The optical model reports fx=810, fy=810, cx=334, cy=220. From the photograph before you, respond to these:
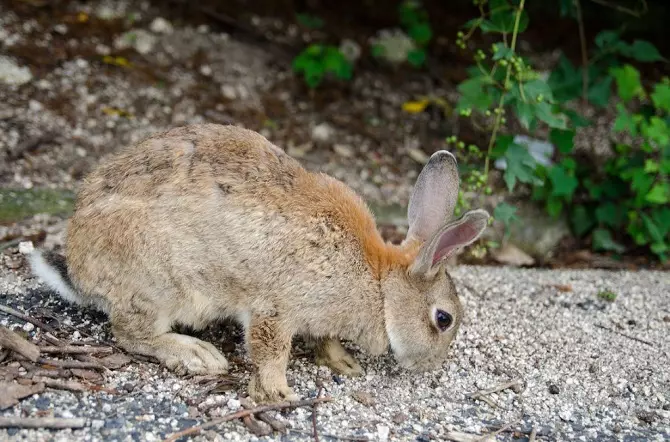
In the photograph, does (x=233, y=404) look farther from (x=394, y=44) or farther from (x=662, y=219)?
(x=394, y=44)

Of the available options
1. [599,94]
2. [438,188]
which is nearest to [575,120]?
[599,94]

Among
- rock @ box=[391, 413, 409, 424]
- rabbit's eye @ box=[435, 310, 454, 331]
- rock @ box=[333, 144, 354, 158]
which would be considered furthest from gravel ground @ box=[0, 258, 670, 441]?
rock @ box=[333, 144, 354, 158]

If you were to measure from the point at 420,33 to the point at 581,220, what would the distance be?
265cm

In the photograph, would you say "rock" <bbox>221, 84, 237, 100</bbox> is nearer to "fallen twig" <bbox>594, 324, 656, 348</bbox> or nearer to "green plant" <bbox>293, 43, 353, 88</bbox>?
"green plant" <bbox>293, 43, 353, 88</bbox>

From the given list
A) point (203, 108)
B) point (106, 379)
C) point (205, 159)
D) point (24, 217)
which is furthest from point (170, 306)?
point (203, 108)

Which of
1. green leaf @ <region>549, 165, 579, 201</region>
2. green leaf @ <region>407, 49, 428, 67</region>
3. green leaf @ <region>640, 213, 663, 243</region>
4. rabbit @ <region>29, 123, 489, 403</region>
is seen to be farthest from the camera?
green leaf @ <region>407, 49, 428, 67</region>

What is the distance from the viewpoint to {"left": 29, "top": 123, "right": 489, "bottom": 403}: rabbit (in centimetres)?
416

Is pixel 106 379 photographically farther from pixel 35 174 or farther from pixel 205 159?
pixel 35 174

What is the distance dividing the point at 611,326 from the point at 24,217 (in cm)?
410

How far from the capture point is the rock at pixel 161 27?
7.95 m

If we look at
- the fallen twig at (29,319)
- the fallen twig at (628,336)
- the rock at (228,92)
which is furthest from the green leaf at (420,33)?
the fallen twig at (29,319)

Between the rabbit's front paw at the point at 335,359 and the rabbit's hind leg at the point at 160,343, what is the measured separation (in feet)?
1.80

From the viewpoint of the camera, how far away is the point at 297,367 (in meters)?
4.58

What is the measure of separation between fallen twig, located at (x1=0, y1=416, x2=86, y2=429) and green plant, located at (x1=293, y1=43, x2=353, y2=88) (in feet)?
15.1
